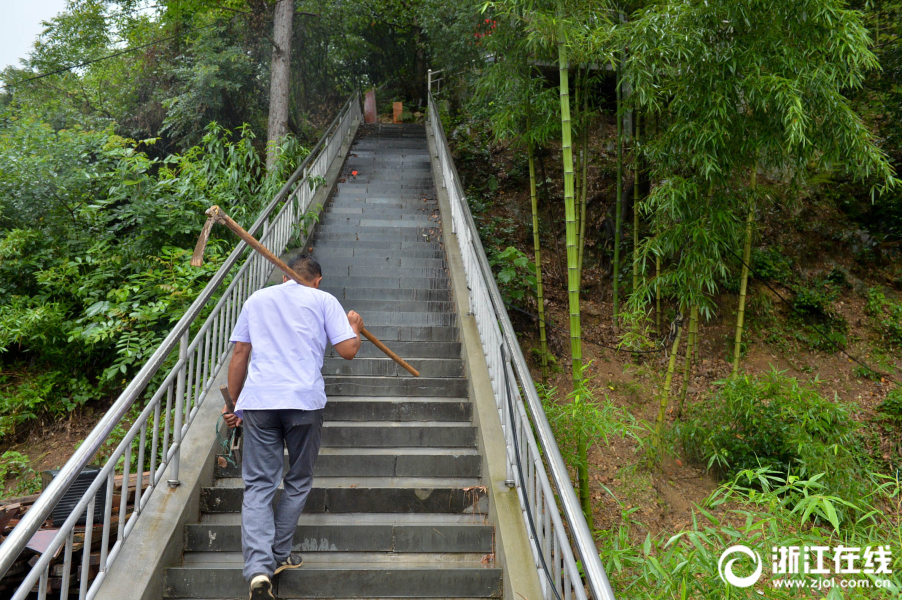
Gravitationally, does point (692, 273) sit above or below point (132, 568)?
above

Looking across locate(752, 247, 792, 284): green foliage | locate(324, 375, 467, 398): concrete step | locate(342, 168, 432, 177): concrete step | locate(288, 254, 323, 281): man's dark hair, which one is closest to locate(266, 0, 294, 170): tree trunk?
locate(342, 168, 432, 177): concrete step

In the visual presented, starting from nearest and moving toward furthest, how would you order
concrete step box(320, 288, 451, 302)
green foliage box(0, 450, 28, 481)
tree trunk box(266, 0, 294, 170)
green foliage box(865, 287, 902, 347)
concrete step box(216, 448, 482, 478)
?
concrete step box(216, 448, 482, 478) → green foliage box(0, 450, 28, 481) → concrete step box(320, 288, 451, 302) → green foliage box(865, 287, 902, 347) → tree trunk box(266, 0, 294, 170)

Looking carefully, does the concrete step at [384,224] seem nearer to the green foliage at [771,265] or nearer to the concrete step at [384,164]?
the concrete step at [384,164]

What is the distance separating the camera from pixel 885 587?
2.46 m

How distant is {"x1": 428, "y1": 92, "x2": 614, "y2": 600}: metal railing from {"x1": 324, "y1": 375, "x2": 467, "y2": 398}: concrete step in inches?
15.1

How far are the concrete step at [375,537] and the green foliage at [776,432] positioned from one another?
9.26 ft

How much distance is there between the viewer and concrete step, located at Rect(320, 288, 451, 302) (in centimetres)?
594

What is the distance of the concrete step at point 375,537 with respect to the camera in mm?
2994

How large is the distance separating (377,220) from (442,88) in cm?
934

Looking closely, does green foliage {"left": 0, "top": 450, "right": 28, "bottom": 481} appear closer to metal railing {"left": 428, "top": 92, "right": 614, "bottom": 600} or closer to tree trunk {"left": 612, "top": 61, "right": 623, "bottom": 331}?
metal railing {"left": 428, "top": 92, "right": 614, "bottom": 600}

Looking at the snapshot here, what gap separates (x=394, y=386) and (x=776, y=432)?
3.69 m

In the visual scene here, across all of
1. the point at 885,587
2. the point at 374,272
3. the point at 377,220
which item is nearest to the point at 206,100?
the point at 377,220

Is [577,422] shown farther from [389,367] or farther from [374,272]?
[374,272]

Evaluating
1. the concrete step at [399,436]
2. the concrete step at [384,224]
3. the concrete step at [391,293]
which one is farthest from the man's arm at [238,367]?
the concrete step at [384,224]
